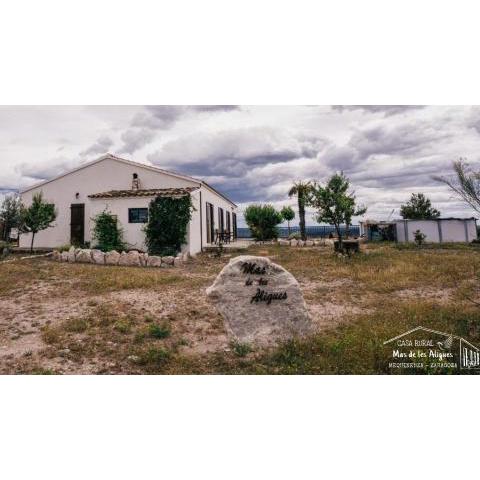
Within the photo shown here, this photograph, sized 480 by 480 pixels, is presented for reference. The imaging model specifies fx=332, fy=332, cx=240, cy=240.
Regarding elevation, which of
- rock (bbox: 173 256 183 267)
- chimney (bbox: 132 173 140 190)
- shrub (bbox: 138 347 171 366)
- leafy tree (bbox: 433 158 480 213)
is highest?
chimney (bbox: 132 173 140 190)

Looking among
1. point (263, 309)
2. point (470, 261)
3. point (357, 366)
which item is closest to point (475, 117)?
point (357, 366)

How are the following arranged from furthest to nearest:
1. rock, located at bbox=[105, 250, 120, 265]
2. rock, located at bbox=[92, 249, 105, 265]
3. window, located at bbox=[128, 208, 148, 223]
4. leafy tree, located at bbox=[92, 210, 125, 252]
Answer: window, located at bbox=[128, 208, 148, 223]
leafy tree, located at bbox=[92, 210, 125, 252]
rock, located at bbox=[92, 249, 105, 265]
rock, located at bbox=[105, 250, 120, 265]

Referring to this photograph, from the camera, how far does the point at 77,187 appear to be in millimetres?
18453

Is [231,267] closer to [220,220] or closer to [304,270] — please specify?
[304,270]

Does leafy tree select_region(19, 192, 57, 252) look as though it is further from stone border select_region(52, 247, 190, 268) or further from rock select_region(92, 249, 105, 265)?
rock select_region(92, 249, 105, 265)

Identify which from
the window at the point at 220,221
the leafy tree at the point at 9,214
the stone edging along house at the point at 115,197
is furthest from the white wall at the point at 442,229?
the leafy tree at the point at 9,214

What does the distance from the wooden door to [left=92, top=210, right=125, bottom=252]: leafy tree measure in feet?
8.18

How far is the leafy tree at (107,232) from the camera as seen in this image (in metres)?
A: 15.9

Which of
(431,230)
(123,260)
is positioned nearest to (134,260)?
(123,260)

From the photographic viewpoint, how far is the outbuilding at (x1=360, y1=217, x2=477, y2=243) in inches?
788

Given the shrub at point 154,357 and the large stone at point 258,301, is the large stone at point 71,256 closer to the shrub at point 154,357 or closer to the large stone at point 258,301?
the shrub at point 154,357

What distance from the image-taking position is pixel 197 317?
23.0 ft

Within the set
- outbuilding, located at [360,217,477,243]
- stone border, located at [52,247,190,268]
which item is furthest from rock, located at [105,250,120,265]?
outbuilding, located at [360,217,477,243]

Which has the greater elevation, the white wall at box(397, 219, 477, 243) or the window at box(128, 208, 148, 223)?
the window at box(128, 208, 148, 223)
